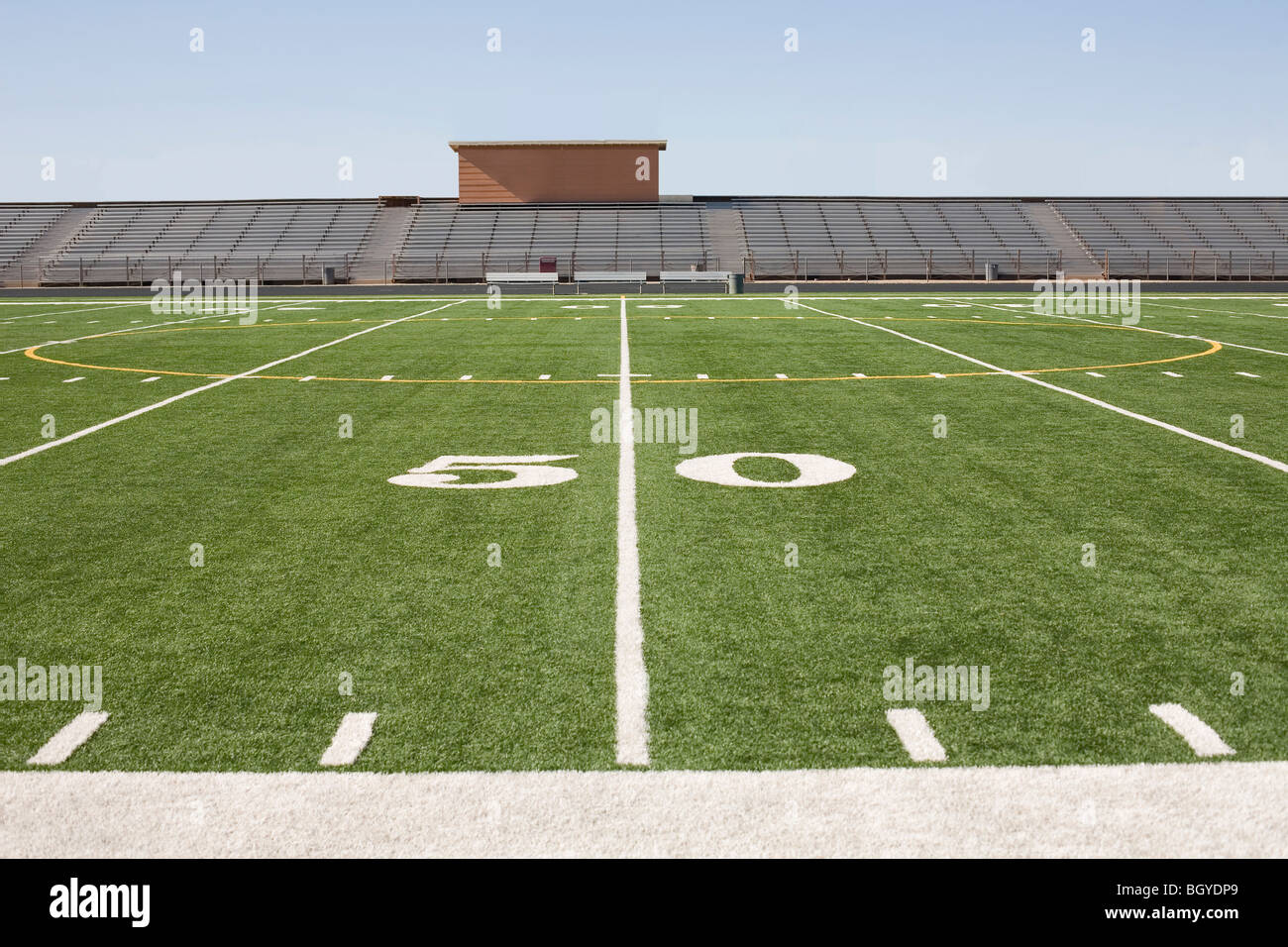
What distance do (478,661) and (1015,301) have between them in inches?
1374

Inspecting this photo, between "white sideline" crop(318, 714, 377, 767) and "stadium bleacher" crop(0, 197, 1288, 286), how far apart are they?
50423 millimetres

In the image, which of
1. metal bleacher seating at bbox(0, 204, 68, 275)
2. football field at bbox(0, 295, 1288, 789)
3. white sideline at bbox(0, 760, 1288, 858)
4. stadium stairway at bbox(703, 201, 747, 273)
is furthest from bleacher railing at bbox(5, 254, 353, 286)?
white sideline at bbox(0, 760, 1288, 858)

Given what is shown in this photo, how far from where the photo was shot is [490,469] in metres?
9.45

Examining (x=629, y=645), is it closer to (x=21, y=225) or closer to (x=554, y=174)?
(x=554, y=174)

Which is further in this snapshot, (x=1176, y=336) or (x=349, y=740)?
(x=1176, y=336)

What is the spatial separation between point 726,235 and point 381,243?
62.8 feet

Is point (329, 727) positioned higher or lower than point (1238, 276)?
lower

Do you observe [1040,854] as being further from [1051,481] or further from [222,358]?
[222,358]

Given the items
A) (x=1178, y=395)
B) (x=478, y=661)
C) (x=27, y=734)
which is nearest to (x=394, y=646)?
(x=478, y=661)

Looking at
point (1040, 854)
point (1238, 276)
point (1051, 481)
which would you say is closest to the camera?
point (1040, 854)

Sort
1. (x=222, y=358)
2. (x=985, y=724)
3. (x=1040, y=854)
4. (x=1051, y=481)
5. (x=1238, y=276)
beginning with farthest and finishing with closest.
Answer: (x=1238, y=276) < (x=222, y=358) < (x=1051, y=481) < (x=985, y=724) < (x=1040, y=854)

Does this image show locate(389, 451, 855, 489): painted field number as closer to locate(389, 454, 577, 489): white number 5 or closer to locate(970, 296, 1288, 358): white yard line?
locate(389, 454, 577, 489): white number 5

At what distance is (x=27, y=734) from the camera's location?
427 centimetres

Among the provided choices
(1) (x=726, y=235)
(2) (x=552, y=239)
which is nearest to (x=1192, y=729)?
(2) (x=552, y=239)
